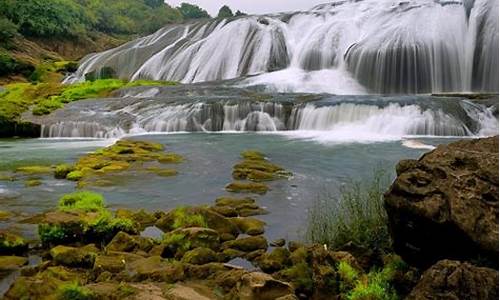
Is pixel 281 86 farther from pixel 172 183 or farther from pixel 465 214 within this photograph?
pixel 465 214

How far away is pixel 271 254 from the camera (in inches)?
281

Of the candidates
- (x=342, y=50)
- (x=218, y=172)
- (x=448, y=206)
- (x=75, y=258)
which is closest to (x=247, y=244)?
(x=75, y=258)

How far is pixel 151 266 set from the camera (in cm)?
693

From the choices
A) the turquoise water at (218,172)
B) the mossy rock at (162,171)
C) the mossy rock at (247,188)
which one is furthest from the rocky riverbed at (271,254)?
the mossy rock at (162,171)

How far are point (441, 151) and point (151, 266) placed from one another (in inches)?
152

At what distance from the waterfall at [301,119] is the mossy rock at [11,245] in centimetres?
1625

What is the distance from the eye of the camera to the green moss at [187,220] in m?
8.71

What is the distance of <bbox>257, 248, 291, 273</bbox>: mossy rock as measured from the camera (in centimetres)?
684

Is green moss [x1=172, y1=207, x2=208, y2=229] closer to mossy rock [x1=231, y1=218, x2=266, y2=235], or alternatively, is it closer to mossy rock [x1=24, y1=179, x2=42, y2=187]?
mossy rock [x1=231, y1=218, x2=266, y2=235]

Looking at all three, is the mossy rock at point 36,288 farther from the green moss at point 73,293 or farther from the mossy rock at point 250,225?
the mossy rock at point 250,225

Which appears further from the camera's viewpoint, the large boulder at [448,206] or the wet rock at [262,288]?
the wet rock at [262,288]

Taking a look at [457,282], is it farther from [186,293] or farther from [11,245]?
[11,245]

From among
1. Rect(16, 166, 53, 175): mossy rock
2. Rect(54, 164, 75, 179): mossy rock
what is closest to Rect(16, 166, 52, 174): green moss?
Rect(16, 166, 53, 175): mossy rock

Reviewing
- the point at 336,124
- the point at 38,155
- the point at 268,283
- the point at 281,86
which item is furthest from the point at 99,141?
the point at 268,283
